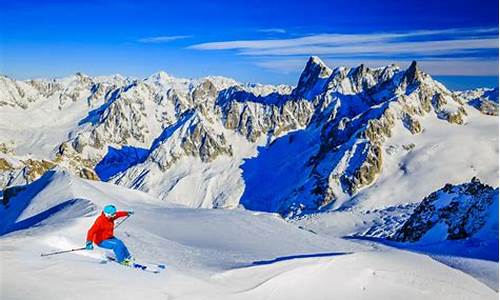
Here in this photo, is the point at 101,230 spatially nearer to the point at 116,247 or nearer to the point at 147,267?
the point at 116,247

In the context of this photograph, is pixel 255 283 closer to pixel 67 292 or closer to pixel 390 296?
pixel 390 296

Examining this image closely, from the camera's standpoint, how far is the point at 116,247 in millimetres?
18547

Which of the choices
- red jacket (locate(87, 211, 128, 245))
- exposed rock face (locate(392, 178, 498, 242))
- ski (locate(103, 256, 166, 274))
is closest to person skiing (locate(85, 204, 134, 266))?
red jacket (locate(87, 211, 128, 245))

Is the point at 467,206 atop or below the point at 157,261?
atop

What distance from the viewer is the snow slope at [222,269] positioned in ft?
54.3

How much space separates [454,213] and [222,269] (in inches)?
1773

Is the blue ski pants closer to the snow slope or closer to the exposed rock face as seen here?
the snow slope

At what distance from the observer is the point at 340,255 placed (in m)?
23.8


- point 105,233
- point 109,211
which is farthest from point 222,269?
point 109,211

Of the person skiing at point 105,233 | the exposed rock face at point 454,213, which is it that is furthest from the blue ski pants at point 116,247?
the exposed rock face at point 454,213

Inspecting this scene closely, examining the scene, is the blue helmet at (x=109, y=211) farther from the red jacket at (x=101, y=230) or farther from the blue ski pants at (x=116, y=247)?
the blue ski pants at (x=116, y=247)

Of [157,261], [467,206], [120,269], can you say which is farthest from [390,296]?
[467,206]

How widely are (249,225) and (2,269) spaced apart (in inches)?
827

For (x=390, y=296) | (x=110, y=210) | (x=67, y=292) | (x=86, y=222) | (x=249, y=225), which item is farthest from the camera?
(x=249, y=225)
